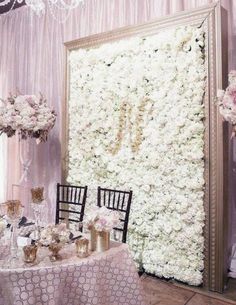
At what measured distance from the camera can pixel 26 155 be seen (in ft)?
17.1

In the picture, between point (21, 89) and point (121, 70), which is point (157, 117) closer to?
point (121, 70)

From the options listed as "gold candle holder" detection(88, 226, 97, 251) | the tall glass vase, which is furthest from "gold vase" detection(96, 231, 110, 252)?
the tall glass vase

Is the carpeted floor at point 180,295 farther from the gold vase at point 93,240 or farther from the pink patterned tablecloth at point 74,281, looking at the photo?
the gold vase at point 93,240

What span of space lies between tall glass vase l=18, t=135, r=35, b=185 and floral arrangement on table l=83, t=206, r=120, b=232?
10.3 ft

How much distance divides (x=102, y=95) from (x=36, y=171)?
179 cm

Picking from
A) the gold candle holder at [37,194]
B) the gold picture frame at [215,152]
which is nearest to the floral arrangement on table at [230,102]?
the gold picture frame at [215,152]

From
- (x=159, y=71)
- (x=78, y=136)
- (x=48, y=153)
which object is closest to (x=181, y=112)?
(x=159, y=71)

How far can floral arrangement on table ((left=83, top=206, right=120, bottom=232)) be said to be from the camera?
204 centimetres

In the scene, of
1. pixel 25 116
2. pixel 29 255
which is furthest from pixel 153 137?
pixel 29 255

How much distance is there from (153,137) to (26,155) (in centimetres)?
248

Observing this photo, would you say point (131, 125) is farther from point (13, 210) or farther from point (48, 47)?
point (48, 47)

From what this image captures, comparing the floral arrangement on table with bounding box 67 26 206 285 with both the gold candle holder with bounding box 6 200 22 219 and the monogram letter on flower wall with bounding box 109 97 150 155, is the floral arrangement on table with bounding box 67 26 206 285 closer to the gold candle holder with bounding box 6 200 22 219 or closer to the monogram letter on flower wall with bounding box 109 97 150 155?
the monogram letter on flower wall with bounding box 109 97 150 155

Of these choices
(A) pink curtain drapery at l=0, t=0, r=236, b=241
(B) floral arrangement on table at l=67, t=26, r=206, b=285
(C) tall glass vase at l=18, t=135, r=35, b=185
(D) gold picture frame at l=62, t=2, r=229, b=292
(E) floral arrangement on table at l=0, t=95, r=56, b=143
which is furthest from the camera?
(C) tall glass vase at l=18, t=135, r=35, b=185

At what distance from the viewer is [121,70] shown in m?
3.70
